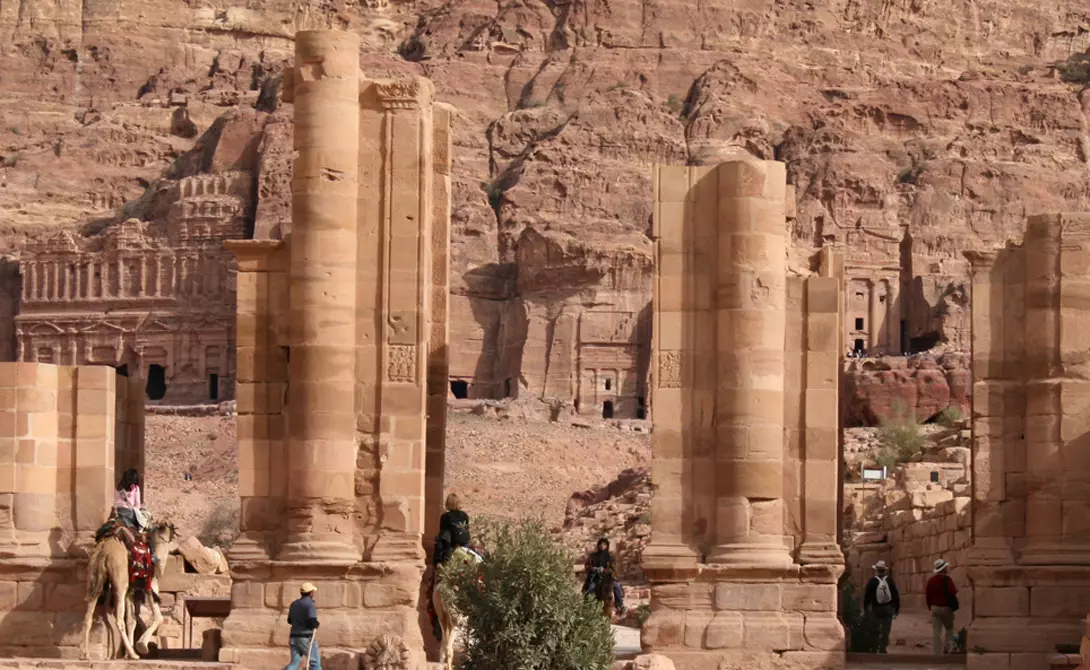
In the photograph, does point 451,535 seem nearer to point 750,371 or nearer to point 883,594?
point 750,371

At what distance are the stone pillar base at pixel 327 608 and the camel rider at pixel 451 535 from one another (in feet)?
1.30

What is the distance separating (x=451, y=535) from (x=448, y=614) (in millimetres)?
960

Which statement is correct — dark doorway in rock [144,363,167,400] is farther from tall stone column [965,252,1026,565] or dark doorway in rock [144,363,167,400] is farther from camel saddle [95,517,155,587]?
tall stone column [965,252,1026,565]

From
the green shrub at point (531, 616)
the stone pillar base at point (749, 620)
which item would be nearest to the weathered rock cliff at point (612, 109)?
the stone pillar base at point (749, 620)

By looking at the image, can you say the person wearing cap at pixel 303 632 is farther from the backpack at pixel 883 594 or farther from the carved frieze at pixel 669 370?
the backpack at pixel 883 594

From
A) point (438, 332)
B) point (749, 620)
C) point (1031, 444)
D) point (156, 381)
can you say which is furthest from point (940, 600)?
point (156, 381)

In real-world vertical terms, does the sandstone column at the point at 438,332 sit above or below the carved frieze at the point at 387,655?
above

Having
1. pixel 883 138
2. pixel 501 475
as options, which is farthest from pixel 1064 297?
pixel 883 138

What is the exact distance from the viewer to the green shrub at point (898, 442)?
66750mm

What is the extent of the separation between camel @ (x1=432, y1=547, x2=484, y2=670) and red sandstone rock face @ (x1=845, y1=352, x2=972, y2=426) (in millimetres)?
53897

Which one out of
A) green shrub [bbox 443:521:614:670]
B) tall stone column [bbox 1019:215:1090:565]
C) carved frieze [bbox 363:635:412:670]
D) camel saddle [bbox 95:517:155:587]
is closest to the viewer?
green shrub [bbox 443:521:614:670]

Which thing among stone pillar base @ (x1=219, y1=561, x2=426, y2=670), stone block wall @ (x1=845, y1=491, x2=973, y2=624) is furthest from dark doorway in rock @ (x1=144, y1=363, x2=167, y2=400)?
stone pillar base @ (x1=219, y1=561, x2=426, y2=670)

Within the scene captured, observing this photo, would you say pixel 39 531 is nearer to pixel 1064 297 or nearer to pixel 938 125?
pixel 1064 297

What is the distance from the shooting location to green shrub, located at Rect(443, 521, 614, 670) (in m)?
30.0
